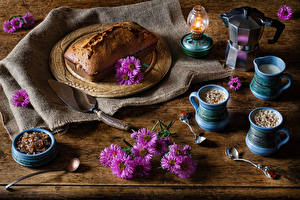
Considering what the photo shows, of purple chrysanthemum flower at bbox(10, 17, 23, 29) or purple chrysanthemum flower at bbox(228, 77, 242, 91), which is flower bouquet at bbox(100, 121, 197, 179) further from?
purple chrysanthemum flower at bbox(10, 17, 23, 29)

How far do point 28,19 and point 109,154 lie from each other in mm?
1002

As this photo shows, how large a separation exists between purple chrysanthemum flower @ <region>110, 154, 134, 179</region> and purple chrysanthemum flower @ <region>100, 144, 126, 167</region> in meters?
0.03

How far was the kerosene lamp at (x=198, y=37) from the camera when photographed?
58.5 inches

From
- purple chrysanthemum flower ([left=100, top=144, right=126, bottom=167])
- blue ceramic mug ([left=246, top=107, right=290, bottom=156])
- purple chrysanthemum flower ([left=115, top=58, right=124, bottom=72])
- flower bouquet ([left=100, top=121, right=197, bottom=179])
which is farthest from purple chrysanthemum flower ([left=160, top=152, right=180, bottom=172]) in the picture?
purple chrysanthemum flower ([left=115, top=58, right=124, bottom=72])

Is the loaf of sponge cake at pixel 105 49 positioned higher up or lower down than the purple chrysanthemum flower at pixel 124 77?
higher up

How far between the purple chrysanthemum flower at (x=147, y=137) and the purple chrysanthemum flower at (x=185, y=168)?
107 mm

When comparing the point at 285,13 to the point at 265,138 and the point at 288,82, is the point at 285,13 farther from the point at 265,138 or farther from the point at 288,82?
the point at 265,138

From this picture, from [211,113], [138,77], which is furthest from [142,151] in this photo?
[138,77]

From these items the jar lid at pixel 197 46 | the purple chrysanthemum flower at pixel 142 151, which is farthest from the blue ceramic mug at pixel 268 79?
the purple chrysanthemum flower at pixel 142 151

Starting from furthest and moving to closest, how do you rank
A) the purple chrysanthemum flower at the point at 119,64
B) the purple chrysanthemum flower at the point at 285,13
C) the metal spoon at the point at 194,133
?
1. the purple chrysanthemum flower at the point at 285,13
2. the purple chrysanthemum flower at the point at 119,64
3. the metal spoon at the point at 194,133

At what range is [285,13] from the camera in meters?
1.71

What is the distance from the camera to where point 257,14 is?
1.33 meters

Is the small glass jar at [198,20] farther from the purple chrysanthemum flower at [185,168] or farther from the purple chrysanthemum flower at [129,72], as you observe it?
the purple chrysanthemum flower at [185,168]

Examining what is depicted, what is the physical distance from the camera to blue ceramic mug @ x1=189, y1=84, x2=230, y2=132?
1.13m
